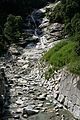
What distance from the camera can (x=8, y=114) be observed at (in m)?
12.7

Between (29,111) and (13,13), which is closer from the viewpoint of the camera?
(29,111)

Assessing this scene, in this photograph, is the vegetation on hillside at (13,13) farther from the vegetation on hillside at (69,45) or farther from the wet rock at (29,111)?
the wet rock at (29,111)

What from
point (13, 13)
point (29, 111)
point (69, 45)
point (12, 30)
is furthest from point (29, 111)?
point (13, 13)

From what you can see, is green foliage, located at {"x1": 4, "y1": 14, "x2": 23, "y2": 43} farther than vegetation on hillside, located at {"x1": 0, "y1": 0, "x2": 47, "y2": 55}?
No

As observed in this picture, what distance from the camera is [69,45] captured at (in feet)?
75.4

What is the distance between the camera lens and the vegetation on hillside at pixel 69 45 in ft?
57.3

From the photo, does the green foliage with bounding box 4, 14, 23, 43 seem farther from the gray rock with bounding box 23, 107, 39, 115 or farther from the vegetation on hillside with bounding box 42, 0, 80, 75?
the gray rock with bounding box 23, 107, 39, 115

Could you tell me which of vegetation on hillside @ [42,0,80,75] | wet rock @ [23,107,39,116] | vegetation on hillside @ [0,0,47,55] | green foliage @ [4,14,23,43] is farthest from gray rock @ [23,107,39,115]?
green foliage @ [4,14,23,43]

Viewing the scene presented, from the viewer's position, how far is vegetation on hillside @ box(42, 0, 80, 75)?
1747cm

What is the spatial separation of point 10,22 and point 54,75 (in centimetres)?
4120

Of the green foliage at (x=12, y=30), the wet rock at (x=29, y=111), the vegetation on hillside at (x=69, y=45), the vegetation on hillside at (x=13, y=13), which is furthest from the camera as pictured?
the vegetation on hillside at (x=13, y=13)

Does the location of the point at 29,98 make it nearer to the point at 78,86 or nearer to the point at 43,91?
the point at 43,91

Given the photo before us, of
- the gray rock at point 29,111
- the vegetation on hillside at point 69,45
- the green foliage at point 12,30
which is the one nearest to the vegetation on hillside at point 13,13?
the green foliage at point 12,30

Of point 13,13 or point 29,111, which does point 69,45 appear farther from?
point 13,13
